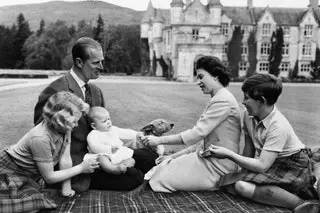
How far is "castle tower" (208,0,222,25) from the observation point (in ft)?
150

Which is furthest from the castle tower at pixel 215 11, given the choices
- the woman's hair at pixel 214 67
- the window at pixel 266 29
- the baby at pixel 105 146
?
the baby at pixel 105 146

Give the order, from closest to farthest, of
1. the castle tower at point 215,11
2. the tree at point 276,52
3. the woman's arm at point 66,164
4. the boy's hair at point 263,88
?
1. the boy's hair at point 263,88
2. the woman's arm at point 66,164
3. the castle tower at point 215,11
4. the tree at point 276,52

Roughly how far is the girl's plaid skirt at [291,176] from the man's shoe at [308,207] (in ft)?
1.03

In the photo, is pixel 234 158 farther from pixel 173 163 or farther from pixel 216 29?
pixel 216 29

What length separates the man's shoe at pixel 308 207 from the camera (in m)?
3.67

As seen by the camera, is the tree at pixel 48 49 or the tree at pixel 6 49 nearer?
the tree at pixel 48 49

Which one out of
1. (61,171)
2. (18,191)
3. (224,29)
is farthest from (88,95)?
(224,29)

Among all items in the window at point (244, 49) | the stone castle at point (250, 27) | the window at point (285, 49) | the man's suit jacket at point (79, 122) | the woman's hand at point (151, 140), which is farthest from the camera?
the window at point (244, 49)

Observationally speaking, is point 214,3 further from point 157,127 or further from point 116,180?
point 116,180

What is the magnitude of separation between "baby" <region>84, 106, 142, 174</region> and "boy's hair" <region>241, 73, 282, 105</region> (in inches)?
60.4

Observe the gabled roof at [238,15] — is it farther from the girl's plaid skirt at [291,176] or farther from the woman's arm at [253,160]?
the woman's arm at [253,160]

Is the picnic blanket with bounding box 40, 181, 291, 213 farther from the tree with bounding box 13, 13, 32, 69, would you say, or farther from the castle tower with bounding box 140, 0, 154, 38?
the tree with bounding box 13, 13, 32, 69

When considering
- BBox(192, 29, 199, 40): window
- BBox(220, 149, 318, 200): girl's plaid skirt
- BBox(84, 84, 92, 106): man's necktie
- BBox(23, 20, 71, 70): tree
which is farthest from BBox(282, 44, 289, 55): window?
BBox(220, 149, 318, 200): girl's plaid skirt

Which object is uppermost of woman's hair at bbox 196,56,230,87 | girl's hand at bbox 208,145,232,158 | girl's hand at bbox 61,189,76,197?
woman's hair at bbox 196,56,230,87
